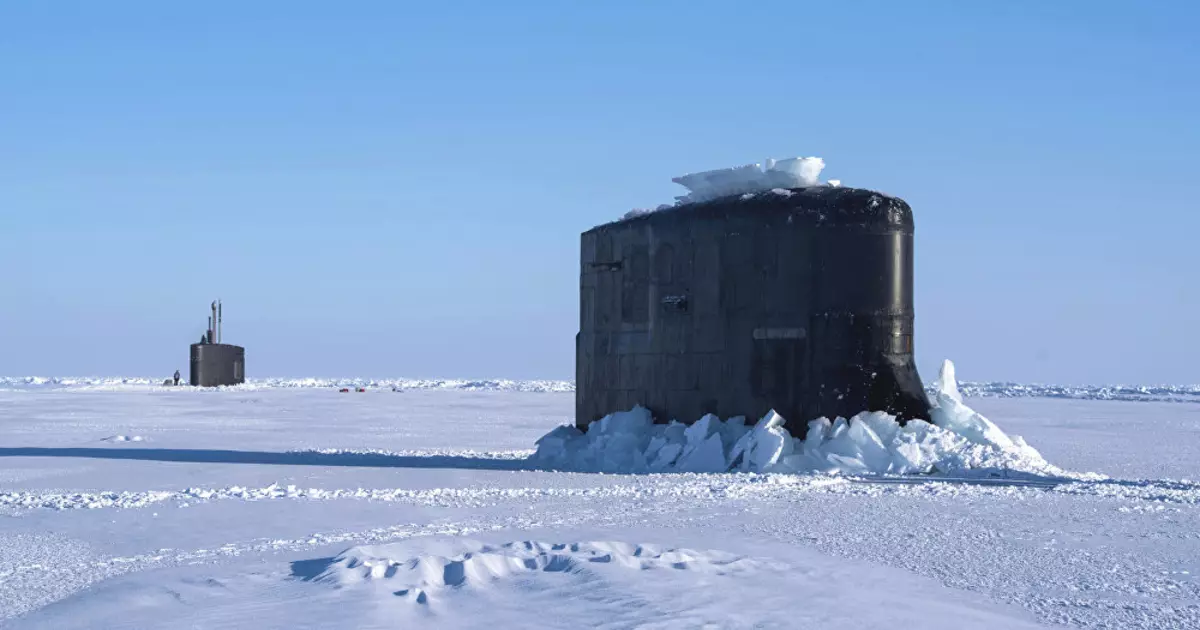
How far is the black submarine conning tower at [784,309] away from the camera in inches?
488

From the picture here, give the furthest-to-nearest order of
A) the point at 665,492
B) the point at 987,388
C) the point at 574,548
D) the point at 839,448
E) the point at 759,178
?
the point at 987,388, the point at 759,178, the point at 839,448, the point at 665,492, the point at 574,548

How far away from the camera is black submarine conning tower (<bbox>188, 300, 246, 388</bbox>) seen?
53.5m

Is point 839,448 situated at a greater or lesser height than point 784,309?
lesser

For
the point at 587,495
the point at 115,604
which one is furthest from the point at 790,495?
the point at 115,604

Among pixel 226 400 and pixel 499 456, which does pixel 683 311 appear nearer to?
pixel 499 456

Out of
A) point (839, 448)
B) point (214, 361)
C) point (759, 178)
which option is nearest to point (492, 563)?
point (839, 448)

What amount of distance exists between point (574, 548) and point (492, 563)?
62 centimetres

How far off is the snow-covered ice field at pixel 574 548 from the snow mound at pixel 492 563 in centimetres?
2

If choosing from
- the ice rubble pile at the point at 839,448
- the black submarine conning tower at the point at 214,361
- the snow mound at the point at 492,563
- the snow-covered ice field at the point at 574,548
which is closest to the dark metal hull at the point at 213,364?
the black submarine conning tower at the point at 214,361

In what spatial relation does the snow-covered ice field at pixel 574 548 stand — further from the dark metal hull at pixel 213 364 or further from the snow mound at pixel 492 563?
the dark metal hull at pixel 213 364

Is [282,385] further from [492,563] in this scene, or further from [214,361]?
[492,563]

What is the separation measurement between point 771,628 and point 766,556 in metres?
1.74

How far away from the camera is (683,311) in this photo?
43.6ft

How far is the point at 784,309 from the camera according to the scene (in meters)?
12.6
